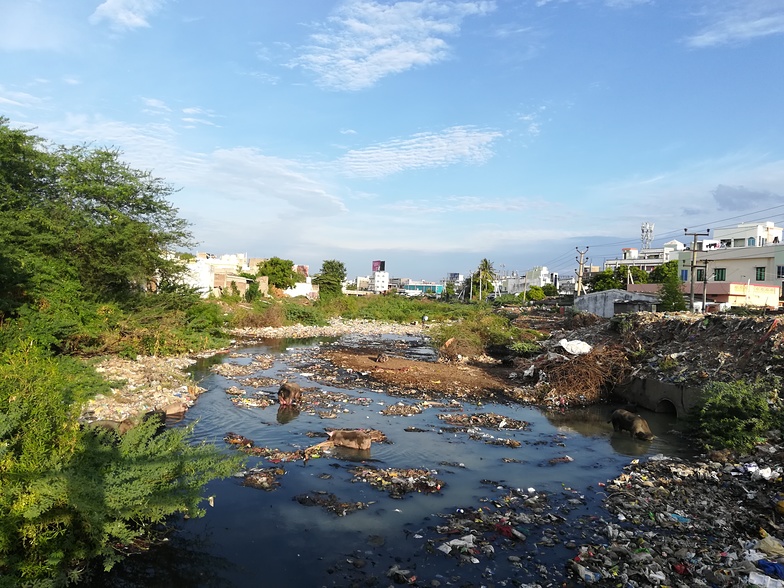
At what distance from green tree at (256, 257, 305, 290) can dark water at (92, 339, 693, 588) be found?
41.5 m

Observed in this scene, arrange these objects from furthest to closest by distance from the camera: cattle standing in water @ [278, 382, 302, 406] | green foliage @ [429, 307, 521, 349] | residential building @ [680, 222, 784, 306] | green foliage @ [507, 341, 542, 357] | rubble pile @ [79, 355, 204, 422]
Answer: residential building @ [680, 222, 784, 306], green foliage @ [429, 307, 521, 349], green foliage @ [507, 341, 542, 357], cattle standing in water @ [278, 382, 302, 406], rubble pile @ [79, 355, 204, 422]

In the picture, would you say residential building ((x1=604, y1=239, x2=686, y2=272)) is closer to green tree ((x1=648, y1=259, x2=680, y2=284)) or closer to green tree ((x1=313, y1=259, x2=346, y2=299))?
green tree ((x1=648, y1=259, x2=680, y2=284))

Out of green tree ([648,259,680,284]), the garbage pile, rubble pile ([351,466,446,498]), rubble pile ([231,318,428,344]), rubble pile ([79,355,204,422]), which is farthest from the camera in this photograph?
green tree ([648,259,680,284])

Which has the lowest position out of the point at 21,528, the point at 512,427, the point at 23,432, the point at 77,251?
the point at 512,427

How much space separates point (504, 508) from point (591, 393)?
9088mm

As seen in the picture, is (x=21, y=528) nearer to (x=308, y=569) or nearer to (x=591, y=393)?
(x=308, y=569)

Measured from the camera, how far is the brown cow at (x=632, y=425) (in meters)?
11.5

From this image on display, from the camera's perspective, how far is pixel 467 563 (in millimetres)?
5863

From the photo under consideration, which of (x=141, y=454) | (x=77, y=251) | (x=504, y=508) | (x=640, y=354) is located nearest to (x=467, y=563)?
(x=504, y=508)

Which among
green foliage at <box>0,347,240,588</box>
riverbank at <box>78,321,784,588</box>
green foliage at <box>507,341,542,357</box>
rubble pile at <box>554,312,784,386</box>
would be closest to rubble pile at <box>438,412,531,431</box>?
riverbank at <box>78,321,784,588</box>

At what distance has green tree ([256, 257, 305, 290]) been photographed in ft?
177

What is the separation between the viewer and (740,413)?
10.2m

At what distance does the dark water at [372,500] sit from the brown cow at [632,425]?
22cm

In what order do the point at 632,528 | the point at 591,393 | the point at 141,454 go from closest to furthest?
the point at 141,454 → the point at 632,528 → the point at 591,393
